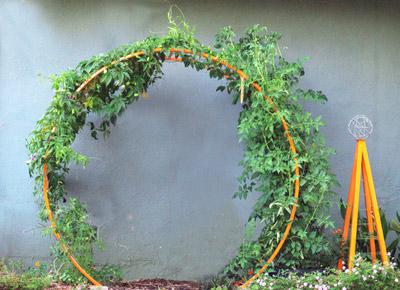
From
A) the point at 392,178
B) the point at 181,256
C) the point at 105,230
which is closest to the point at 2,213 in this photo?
the point at 105,230

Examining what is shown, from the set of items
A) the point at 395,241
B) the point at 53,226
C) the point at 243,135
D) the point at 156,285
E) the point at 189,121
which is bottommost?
the point at 156,285

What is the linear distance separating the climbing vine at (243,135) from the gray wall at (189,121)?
43 cm

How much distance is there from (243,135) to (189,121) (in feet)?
2.43

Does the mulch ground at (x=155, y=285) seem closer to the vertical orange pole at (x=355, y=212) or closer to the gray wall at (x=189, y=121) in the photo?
the gray wall at (x=189, y=121)

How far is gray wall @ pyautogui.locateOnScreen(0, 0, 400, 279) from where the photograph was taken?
560 centimetres

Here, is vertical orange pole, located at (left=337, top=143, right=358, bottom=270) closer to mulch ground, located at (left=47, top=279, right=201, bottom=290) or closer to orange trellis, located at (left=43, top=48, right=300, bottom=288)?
orange trellis, located at (left=43, top=48, right=300, bottom=288)

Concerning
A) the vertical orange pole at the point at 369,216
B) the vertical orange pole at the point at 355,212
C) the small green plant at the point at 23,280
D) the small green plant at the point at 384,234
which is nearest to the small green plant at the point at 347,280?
the vertical orange pole at the point at 355,212

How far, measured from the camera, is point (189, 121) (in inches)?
222

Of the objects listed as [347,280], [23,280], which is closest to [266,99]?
[347,280]

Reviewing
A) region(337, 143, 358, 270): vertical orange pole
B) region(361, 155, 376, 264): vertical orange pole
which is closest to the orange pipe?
region(337, 143, 358, 270): vertical orange pole

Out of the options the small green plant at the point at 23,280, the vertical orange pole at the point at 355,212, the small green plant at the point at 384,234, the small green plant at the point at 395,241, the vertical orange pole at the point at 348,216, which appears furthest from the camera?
the small green plant at the point at 395,241

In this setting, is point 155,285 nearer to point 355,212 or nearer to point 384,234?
point 355,212

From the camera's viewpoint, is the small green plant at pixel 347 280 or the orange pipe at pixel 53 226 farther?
the orange pipe at pixel 53 226

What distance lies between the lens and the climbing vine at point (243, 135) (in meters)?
4.89
